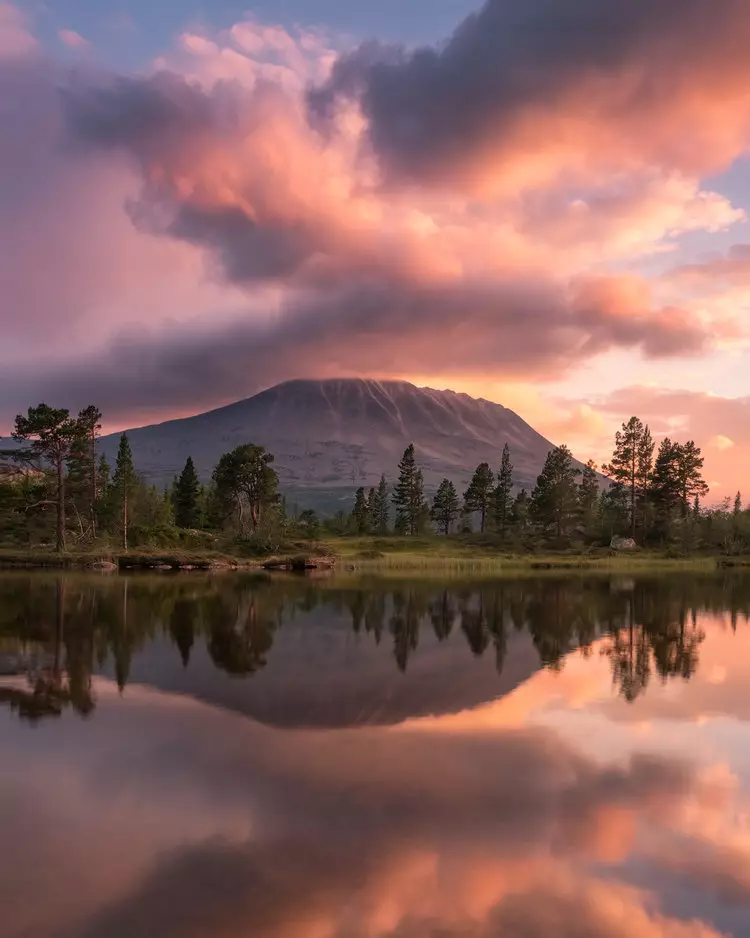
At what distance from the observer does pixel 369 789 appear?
11.9m

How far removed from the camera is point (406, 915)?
818cm

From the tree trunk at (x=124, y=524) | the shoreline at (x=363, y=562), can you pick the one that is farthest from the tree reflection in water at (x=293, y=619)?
the tree trunk at (x=124, y=524)

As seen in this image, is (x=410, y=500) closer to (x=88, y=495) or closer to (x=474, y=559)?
(x=474, y=559)

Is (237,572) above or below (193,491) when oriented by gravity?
below

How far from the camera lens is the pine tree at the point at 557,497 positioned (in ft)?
394

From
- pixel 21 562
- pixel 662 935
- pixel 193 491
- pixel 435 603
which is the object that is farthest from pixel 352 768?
pixel 193 491

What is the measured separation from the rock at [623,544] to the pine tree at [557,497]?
971 centimetres

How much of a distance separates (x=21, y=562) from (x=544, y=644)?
216ft

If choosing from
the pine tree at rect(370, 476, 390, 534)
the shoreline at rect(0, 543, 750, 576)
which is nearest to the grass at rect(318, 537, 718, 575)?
the shoreline at rect(0, 543, 750, 576)

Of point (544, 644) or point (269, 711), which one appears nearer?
point (269, 711)

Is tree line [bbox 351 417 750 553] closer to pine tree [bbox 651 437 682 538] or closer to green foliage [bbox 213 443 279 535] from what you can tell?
pine tree [bbox 651 437 682 538]

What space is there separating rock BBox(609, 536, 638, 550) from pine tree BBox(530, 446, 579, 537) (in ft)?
31.9

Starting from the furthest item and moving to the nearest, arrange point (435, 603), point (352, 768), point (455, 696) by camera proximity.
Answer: point (435, 603), point (455, 696), point (352, 768)

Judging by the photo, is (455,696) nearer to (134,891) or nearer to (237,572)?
(134,891)
